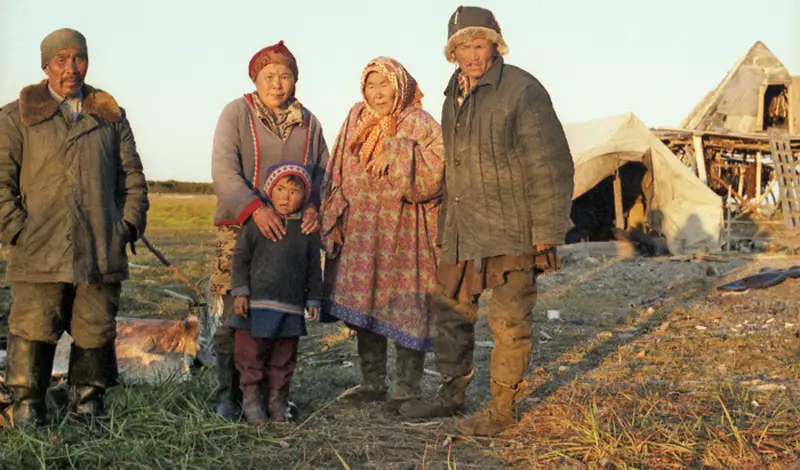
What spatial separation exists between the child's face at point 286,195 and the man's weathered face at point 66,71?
965mm

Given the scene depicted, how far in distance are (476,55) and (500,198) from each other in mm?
653

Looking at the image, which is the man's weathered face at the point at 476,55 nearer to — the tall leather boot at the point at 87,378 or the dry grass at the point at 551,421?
the dry grass at the point at 551,421

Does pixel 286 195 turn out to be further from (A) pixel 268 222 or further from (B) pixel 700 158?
(B) pixel 700 158

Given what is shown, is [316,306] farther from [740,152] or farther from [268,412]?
[740,152]

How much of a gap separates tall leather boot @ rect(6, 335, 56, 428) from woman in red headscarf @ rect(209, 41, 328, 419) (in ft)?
2.48

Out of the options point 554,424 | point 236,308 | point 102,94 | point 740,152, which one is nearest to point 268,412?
point 236,308

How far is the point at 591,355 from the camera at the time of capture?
518cm

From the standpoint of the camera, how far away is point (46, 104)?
3.12 meters

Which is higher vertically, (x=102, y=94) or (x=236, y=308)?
(x=102, y=94)

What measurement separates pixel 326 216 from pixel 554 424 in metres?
1.52

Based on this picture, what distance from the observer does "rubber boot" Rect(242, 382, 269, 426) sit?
3316 mm

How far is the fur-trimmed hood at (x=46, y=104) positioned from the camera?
10.1ft

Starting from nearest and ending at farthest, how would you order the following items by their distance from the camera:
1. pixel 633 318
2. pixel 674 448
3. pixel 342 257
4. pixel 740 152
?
pixel 674 448 < pixel 342 257 < pixel 633 318 < pixel 740 152

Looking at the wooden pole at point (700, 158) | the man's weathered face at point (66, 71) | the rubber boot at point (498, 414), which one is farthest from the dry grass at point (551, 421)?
the wooden pole at point (700, 158)
